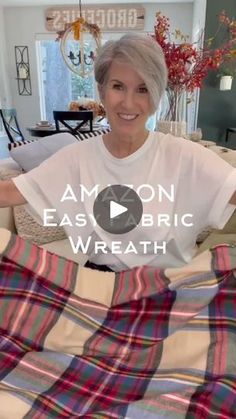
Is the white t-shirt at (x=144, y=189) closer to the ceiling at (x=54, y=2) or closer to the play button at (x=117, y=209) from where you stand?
the play button at (x=117, y=209)

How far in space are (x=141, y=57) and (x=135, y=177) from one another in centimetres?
34

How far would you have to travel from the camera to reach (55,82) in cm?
625

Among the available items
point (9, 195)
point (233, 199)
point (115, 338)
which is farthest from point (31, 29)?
point (115, 338)

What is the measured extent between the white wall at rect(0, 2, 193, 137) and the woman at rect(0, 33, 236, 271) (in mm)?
5377

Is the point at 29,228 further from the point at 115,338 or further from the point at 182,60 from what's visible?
the point at 182,60

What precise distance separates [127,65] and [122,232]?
492mm

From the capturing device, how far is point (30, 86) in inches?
242

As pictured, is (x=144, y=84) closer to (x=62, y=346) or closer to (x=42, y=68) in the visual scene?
(x=62, y=346)

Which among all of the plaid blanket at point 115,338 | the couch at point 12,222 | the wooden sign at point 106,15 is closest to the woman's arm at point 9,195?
the plaid blanket at point 115,338

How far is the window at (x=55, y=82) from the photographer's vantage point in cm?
608

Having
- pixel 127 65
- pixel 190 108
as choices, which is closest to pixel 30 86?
pixel 190 108

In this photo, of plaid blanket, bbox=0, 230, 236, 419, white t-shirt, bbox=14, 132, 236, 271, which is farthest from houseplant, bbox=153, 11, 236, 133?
plaid blanket, bbox=0, 230, 236, 419

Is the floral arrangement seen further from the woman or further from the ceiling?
the ceiling

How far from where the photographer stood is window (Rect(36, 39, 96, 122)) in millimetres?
6078
